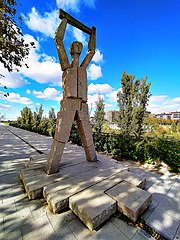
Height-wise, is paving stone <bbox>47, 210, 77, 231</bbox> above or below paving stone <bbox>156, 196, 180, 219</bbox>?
below

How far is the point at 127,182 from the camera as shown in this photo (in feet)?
7.82

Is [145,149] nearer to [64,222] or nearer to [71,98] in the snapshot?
[71,98]

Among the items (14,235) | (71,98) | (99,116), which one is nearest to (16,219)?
(14,235)

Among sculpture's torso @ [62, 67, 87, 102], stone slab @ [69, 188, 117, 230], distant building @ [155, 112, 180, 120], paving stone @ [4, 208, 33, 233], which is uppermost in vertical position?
distant building @ [155, 112, 180, 120]

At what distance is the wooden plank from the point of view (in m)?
2.75

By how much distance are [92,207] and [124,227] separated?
498 millimetres

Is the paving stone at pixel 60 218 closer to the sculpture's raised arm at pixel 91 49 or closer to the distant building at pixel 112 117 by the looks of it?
the sculpture's raised arm at pixel 91 49

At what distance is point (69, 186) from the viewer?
2.21m

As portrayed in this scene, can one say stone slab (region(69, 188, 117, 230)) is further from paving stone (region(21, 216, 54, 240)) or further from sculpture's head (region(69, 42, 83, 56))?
sculpture's head (region(69, 42, 83, 56))

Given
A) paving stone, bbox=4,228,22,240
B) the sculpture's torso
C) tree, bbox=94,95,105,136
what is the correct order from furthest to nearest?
tree, bbox=94,95,105,136, the sculpture's torso, paving stone, bbox=4,228,22,240

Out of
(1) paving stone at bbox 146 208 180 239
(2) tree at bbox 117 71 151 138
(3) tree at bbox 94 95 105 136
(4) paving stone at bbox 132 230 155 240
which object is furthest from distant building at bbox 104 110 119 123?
(4) paving stone at bbox 132 230 155 240

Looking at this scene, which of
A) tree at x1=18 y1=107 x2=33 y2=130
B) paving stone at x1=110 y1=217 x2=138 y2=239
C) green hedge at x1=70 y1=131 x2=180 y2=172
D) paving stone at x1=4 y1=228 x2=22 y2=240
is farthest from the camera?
tree at x1=18 y1=107 x2=33 y2=130

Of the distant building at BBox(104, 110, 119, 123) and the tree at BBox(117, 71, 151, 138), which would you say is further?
the distant building at BBox(104, 110, 119, 123)

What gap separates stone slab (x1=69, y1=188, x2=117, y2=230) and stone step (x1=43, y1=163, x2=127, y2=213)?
132 millimetres
